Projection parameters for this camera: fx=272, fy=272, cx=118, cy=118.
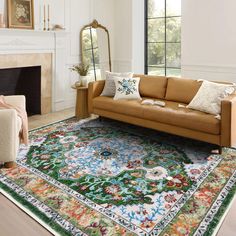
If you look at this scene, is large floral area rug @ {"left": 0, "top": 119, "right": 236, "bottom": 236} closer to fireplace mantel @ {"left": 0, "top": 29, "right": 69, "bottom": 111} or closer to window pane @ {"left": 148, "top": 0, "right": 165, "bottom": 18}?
fireplace mantel @ {"left": 0, "top": 29, "right": 69, "bottom": 111}

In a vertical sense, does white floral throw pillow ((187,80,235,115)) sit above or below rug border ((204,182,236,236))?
above

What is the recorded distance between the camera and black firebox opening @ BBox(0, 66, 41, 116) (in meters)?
4.46

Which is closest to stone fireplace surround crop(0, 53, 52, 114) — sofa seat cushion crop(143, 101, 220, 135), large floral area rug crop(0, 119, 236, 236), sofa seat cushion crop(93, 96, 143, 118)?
sofa seat cushion crop(93, 96, 143, 118)

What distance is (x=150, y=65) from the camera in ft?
19.6

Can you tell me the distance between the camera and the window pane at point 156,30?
18.5 ft

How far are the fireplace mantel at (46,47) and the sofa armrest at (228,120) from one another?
3.11 metres

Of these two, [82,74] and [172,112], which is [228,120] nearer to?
[172,112]

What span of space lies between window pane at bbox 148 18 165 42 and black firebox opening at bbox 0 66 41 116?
2.54m

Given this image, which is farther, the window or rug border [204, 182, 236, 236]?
the window

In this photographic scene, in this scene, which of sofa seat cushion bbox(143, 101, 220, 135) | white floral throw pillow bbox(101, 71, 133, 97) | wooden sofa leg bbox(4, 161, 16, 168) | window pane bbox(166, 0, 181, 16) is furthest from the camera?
window pane bbox(166, 0, 181, 16)

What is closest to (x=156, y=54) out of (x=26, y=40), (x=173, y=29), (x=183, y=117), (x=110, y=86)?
(x=173, y=29)

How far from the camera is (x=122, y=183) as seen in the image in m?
2.47

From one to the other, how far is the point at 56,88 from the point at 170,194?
11.1 feet

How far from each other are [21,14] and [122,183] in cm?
324
